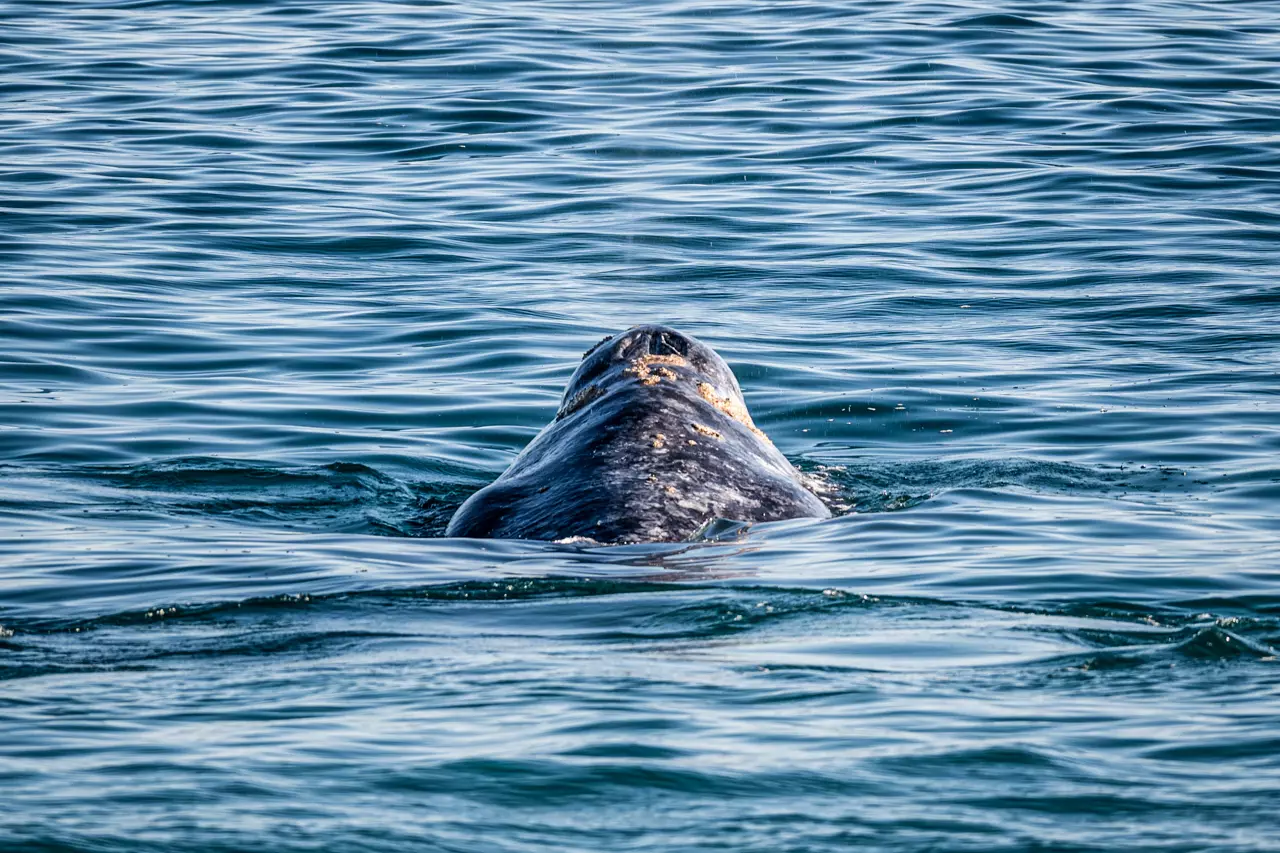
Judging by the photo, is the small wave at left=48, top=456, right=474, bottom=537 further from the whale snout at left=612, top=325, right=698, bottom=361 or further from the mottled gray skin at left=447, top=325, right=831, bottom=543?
the whale snout at left=612, top=325, right=698, bottom=361

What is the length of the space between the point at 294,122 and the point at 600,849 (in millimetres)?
19574

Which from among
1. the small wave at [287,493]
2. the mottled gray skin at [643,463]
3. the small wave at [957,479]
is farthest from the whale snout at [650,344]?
the small wave at [287,493]

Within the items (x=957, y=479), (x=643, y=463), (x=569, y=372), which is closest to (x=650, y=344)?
(x=643, y=463)

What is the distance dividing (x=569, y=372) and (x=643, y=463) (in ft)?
17.6

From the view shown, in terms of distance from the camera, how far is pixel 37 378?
45.9 feet

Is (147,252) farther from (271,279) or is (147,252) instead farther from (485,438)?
(485,438)

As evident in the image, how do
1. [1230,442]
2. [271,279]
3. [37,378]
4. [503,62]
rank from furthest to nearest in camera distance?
[503,62]
[271,279]
[37,378]
[1230,442]

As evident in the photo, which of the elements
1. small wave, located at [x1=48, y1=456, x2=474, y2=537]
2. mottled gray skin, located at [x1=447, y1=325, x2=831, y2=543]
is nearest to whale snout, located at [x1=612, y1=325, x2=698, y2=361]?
mottled gray skin, located at [x1=447, y1=325, x2=831, y2=543]

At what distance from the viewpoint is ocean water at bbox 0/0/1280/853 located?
5609 millimetres

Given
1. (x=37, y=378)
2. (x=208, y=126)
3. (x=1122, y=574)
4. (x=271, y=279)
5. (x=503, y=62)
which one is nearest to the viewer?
(x=1122, y=574)

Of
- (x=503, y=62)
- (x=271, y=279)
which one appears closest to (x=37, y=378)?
(x=271, y=279)

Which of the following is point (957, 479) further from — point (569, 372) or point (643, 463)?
point (569, 372)

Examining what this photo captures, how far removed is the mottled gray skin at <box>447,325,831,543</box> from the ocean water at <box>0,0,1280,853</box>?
0.29 metres

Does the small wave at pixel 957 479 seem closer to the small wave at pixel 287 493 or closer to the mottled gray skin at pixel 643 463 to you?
the mottled gray skin at pixel 643 463
